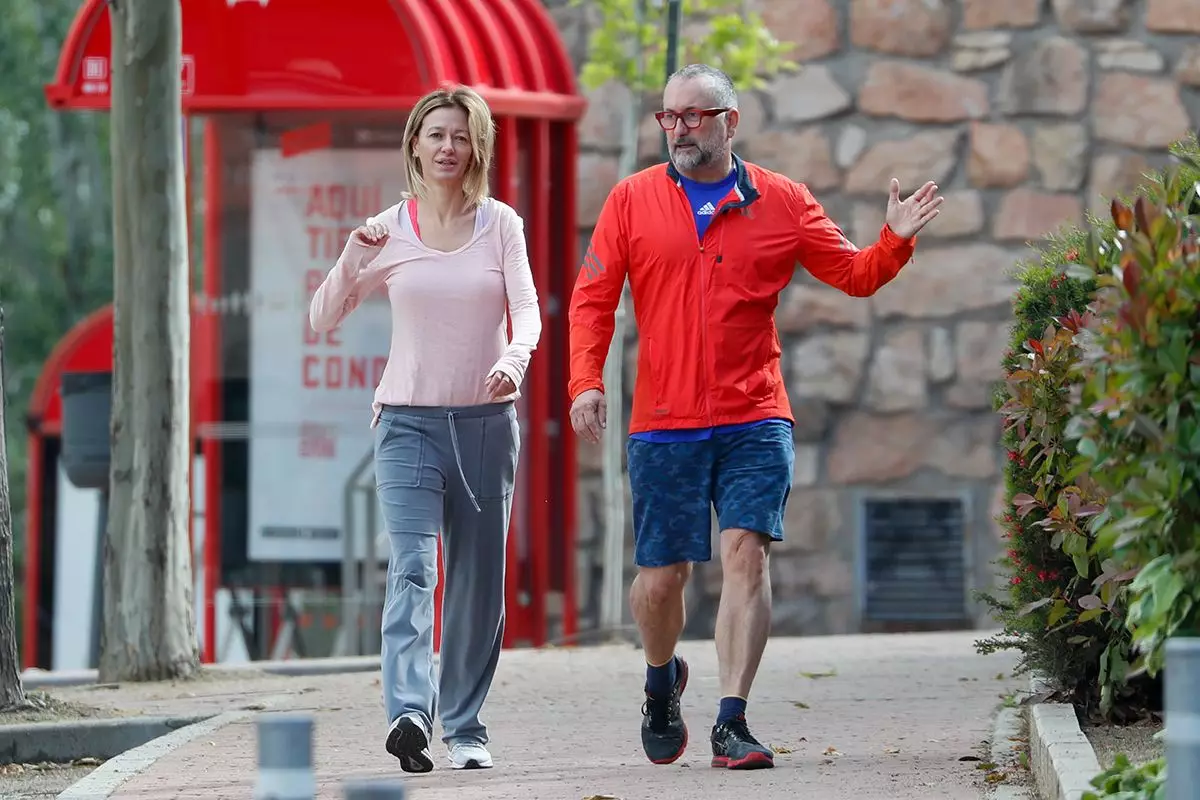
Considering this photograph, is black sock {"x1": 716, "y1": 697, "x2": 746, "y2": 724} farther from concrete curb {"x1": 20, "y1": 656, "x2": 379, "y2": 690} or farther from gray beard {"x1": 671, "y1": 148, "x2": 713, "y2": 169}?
concrete curb {"x1": 20, "y1": 656, "x2": 379, "y2": 690}

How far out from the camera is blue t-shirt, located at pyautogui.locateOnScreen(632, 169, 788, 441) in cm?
595

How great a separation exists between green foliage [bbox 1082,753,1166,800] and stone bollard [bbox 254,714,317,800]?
1978mm

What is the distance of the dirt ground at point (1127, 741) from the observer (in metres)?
5.43

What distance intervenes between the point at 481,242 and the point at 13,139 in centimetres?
1096

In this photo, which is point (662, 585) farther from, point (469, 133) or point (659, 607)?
point (469, 133)

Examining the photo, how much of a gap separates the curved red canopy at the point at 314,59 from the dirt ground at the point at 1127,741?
479 cm

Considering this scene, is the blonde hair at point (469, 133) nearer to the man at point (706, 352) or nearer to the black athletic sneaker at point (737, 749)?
the man at point (706, 352)

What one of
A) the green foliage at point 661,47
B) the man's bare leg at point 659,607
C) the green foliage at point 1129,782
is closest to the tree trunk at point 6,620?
the man's bare leg at point 659,607

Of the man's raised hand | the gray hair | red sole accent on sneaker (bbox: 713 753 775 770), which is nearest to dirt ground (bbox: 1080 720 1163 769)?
red sole accent on sneaker (bbox: 713 753 775 770)

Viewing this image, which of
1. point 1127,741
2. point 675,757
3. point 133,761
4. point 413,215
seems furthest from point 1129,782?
point 133,761

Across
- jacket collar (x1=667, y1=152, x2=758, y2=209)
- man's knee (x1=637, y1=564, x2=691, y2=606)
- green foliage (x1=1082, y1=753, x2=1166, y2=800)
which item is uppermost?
jacket collar (x1=667, y1=152, x2=758, y2=209)

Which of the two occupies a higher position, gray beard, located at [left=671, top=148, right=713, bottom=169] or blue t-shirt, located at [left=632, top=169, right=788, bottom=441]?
gray beard, located at [left=671, top=148, right=713, bottom=169]

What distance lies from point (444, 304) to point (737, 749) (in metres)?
1.39

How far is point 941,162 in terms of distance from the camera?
11.1m
